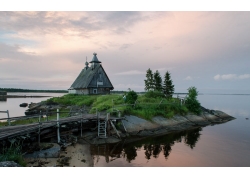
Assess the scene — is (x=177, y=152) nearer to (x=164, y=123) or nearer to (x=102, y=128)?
(x=102, y=128)

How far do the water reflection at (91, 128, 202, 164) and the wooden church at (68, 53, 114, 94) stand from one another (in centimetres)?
2564

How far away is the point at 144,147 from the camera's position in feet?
59.1

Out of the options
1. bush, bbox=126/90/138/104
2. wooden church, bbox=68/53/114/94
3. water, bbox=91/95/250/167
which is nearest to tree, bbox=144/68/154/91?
wooden church, bbox=68/53/114/94

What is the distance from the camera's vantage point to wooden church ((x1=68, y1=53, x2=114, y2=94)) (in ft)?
145

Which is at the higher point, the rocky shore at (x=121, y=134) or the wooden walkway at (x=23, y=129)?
the wooden walkway at (x=23, y=129)

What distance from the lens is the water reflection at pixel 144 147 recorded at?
15.5 m

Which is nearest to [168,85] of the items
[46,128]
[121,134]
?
[121,134]

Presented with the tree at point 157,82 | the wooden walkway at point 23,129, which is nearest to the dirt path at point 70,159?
the wooden walkway at point 23,129

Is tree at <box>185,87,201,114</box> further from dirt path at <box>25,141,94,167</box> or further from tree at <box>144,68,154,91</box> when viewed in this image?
dirt path at <box>25,141,94,167</box>

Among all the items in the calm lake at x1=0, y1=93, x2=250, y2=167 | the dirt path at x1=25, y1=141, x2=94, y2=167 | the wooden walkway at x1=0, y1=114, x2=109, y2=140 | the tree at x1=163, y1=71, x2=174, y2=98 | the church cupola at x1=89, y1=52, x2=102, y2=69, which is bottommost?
the calm lake at x1=0, y1=93, x2=250, y2=167

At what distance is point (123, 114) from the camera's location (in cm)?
2331

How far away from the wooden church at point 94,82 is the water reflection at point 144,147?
25639mm

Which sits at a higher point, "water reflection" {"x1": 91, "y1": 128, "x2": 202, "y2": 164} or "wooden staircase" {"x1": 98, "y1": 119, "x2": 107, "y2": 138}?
"wooden staircase" {"x1": 98, "y1": 119, "x2": 107, "y2": 138}

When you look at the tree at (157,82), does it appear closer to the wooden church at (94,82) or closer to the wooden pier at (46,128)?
the wooden church at (94,82)
